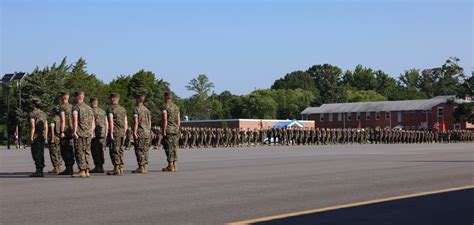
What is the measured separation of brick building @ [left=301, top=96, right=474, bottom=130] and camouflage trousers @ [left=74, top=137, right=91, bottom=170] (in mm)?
104437

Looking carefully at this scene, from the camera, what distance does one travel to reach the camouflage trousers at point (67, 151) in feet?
53.3

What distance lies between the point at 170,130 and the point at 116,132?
4.70 ft

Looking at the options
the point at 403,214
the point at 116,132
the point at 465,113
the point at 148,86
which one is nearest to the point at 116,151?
the point at 116,132

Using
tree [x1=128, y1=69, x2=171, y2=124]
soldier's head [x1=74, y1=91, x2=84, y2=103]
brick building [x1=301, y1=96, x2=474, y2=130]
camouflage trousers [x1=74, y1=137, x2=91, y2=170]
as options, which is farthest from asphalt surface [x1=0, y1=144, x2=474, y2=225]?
brick building [x1=301, y1=96, x2=474, y2=130]

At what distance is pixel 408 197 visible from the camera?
11031 millimetres

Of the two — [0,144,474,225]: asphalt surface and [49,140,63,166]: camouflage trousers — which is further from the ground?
[49,140,63,166]: camouflage trousers

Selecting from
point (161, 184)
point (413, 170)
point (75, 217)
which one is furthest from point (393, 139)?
point (75, 217)

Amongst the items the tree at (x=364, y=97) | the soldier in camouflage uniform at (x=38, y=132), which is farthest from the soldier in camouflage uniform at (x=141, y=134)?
the tree at (x=364, y=97)

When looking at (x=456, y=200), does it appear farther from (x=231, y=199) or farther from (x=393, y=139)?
(x=393, y=139)

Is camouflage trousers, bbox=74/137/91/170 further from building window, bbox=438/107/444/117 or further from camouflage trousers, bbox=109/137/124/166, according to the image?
building window, bbox=438/107/444/117

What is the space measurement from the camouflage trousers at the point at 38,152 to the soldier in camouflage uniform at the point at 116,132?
150cm

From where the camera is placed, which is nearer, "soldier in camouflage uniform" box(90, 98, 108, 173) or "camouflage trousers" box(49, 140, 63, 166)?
"soldier in camouflage uniform" box(90, 98, 108, 173)

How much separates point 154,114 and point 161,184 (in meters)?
83.2

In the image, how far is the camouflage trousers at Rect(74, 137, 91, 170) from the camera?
15352mm
